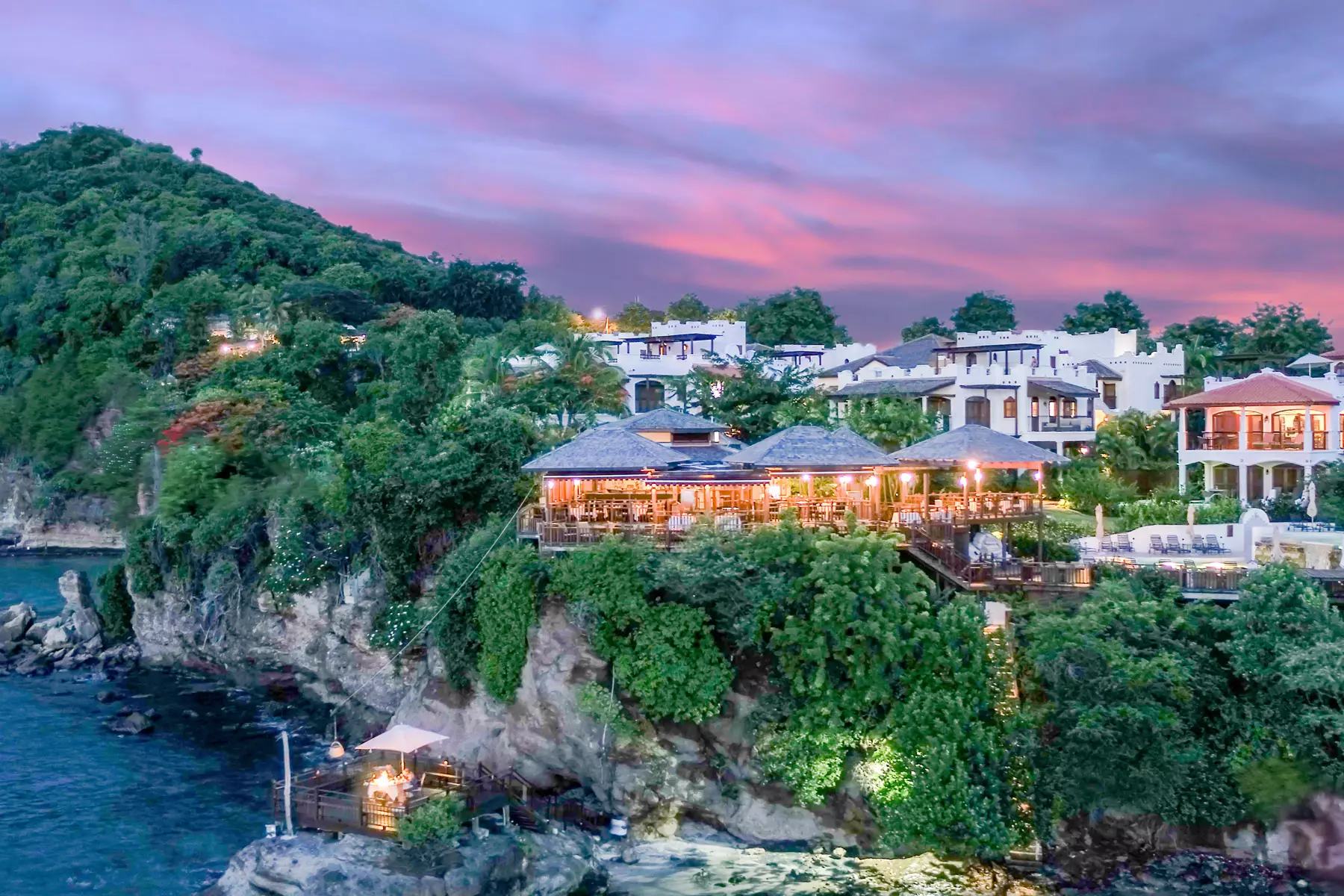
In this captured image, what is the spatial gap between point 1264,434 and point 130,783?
35.3 meters

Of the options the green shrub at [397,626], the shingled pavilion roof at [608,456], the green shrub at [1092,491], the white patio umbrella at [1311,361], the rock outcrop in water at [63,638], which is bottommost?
the rock outcrop in water at [63,638]

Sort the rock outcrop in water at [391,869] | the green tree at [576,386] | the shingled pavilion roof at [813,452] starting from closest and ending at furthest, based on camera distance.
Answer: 1. the rock outcrop in water at [391,869]
2. the shingled pavilion roof at [813,452]
3. the green tree at [576,386]

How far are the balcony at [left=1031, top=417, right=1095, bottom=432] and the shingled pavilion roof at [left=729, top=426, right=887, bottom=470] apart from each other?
2002 centimetres

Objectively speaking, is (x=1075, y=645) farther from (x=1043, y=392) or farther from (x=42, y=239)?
(x=42, y=239)

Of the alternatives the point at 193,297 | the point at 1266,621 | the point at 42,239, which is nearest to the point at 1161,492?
the point at 1266,621

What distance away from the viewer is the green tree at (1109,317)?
68.3 meters

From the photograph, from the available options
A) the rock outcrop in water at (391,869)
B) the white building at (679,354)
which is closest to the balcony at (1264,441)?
the white building at (679,354)

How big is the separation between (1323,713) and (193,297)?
2066 inches

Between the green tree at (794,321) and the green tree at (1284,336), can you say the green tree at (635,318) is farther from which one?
the green tree at (1284,336)

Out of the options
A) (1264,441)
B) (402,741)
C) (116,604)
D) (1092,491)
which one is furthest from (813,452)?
(116,604)

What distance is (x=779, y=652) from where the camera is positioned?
22.3 m

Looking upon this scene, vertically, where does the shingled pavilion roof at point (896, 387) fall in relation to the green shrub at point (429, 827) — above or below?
above

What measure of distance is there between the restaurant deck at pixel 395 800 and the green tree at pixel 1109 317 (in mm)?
52840

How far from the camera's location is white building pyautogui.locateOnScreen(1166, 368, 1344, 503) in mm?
36844
